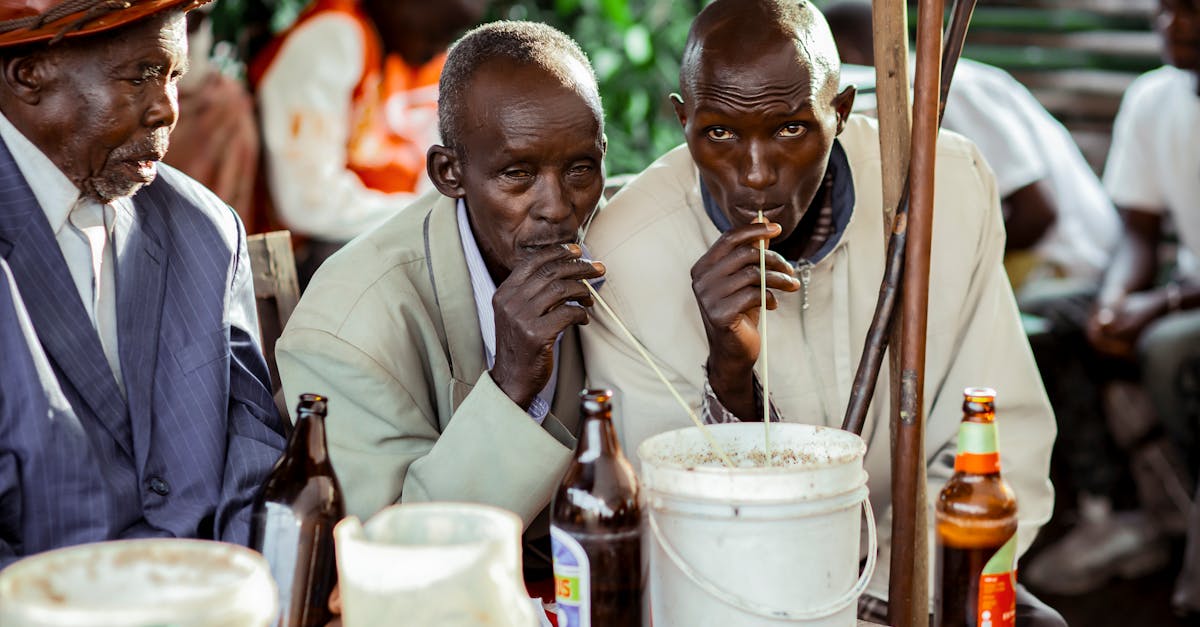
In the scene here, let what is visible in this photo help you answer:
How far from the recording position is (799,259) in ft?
7.75

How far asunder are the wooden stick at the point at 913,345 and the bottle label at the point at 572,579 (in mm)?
486

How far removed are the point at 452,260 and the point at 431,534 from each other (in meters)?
0.94

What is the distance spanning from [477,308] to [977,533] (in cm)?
96

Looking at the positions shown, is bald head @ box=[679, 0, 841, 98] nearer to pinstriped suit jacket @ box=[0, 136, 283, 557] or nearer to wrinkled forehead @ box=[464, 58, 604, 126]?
wrinkled forehead @ box=[464, 58, 604, 126]

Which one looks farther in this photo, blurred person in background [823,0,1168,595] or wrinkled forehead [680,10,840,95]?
blurred person in background [823,0,1168,595]

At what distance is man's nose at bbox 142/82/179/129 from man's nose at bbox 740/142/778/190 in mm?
937

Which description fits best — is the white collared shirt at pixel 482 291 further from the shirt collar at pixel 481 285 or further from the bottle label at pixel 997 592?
the bottle label at pixel 997 592

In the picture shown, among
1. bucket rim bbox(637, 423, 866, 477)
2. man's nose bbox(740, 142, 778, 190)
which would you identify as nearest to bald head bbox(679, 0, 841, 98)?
man's nose bbox(740, 142, 778, 190)

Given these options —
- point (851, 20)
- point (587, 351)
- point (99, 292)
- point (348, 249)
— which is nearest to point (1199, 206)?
point (851, 20)

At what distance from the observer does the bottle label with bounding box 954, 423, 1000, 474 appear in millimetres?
1672

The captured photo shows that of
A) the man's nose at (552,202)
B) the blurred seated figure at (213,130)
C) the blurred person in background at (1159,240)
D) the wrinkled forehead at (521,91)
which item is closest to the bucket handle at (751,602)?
the man's nose at (552,202)

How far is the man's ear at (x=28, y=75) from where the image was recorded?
189 centimetres

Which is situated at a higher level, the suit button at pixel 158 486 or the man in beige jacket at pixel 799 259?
the man in beige jacket at pixel 799 259

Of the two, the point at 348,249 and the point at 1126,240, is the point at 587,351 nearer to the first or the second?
the point at 348,249
